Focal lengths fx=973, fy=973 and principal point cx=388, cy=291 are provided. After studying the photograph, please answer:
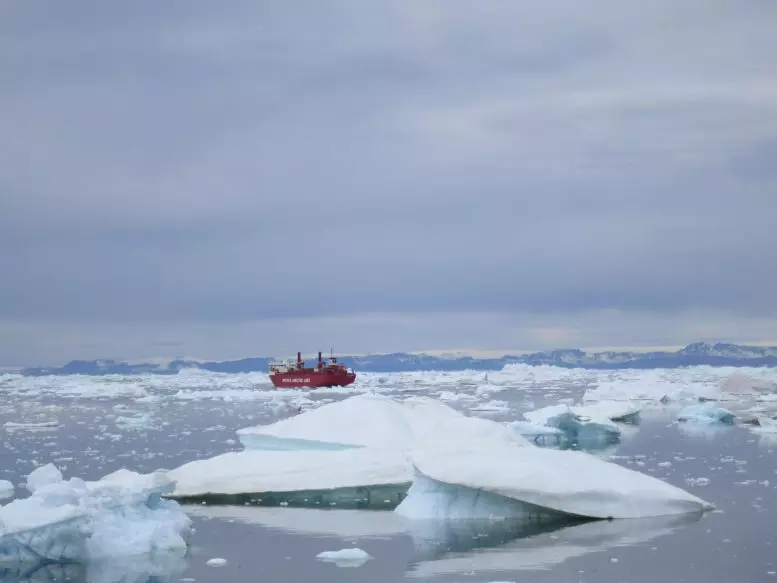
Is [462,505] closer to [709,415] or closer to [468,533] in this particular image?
[468,533]

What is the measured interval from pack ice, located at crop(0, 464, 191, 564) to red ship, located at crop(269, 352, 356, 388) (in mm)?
42479

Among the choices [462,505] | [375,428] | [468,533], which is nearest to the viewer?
[468,533]

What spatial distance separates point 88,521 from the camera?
812cm

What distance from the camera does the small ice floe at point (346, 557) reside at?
8055 millimetres

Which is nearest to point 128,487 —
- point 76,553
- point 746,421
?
point 76,553

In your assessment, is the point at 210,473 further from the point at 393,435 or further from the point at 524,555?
the point at 524,555

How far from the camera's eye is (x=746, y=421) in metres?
24.1

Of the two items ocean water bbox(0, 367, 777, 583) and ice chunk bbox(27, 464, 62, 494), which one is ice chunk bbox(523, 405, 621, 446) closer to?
ocean water bbox(0, 367, 777, 583)

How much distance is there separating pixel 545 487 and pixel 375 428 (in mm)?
4002

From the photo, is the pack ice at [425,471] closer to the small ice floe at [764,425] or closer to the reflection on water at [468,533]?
the reflection on water at [468,533]

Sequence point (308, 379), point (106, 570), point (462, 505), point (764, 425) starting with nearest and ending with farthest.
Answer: point (106, 570), point (462, 505), point (764, 425), point (308, 379)

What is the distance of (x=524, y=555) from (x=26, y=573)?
13.4ft

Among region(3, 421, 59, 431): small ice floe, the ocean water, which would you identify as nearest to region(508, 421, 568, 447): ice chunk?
the ocean water

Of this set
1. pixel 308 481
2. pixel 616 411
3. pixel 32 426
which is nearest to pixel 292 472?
pixel 308 481
